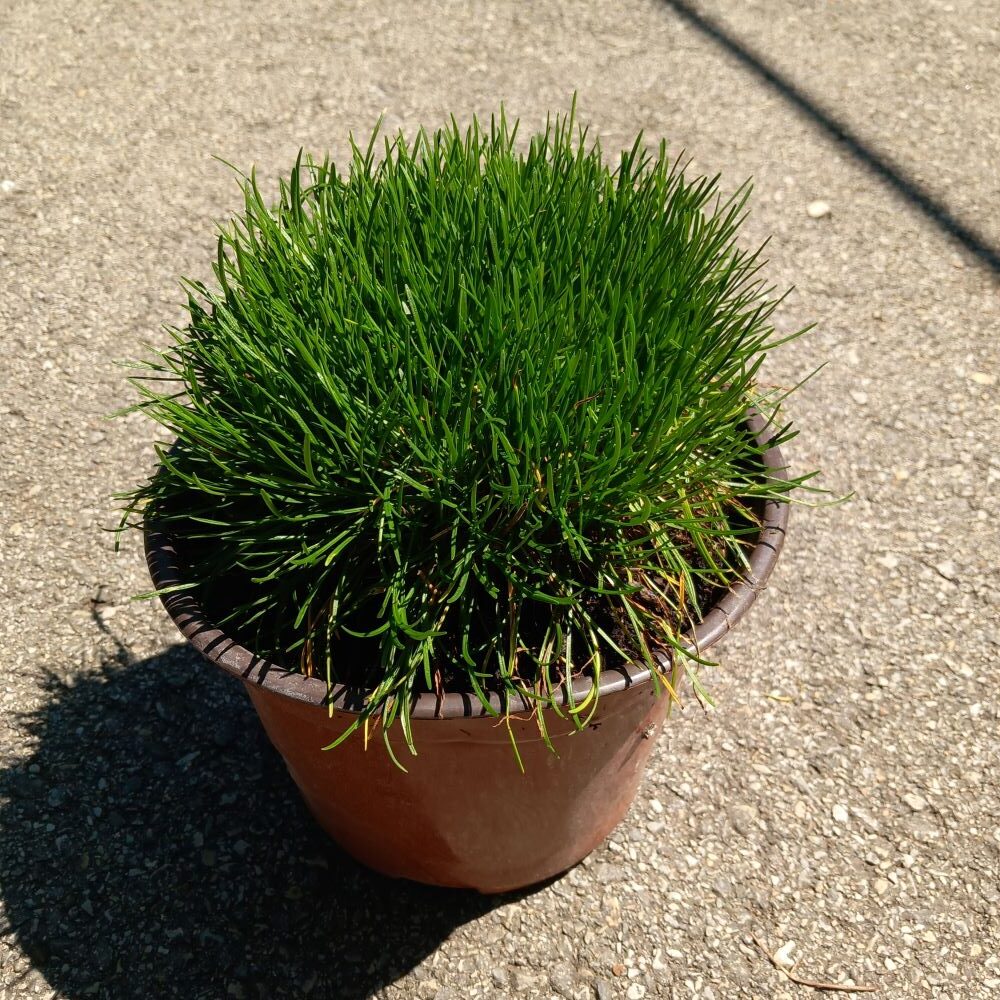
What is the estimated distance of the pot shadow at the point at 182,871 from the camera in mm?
1913

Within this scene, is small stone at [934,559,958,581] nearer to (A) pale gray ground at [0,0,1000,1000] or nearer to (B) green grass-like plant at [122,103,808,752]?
(A) pale gray ground at [0,0,1000,1000]

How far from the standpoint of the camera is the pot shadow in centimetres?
191

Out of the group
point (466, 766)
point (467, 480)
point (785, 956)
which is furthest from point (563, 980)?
point (467, 480)

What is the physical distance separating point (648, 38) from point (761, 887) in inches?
132

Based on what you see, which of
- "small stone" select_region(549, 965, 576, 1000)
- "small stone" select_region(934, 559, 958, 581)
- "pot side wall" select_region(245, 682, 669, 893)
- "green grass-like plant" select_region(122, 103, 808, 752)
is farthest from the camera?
"small stone" select_region(934, 559, 958, 581)

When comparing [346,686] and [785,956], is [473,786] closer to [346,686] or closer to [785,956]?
[346,686]

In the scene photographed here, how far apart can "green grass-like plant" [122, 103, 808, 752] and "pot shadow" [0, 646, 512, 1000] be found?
0.62 meters

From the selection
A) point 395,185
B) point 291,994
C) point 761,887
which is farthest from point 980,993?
point 395,185

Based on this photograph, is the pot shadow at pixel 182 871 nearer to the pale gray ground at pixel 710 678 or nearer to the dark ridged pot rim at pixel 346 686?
the pale gray ground at pixel 710 678

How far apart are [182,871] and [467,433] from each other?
3.69 ft

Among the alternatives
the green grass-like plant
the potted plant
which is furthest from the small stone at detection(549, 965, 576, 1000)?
the green grass-like plant

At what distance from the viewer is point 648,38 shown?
4.30 meters

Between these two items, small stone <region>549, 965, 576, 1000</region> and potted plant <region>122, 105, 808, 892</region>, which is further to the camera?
small stone <region>549, 965, 576, 1000</region>

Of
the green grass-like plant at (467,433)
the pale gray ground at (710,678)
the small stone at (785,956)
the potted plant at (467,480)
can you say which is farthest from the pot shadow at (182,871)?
the green grass-like plant at (467,433)
